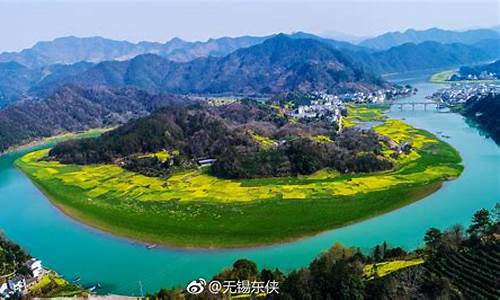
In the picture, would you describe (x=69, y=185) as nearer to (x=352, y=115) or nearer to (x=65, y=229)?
(x=65, y=229)

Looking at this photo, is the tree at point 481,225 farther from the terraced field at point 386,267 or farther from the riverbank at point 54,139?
the riverbank at point 54,139

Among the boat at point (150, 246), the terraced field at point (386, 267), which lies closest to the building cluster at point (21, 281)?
the boat at point (150, 246)

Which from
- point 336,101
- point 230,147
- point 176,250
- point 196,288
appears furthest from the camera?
point 336,101

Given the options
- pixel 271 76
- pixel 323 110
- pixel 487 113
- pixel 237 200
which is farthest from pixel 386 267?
pixel 271 76

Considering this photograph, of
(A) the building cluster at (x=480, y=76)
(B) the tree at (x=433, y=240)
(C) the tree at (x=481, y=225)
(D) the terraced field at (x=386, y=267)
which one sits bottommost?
(D) the terraced field at (x=386, y=267)

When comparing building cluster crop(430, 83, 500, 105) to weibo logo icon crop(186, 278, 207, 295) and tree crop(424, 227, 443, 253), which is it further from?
weibo logo icon crop(186, 278, 207, 295)

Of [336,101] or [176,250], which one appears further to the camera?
[336,101]

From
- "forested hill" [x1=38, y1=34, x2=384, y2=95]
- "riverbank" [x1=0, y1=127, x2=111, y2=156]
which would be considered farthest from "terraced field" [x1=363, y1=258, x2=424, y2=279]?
"forested hill" [x1=38, y1=34, x2=384, y2=95]

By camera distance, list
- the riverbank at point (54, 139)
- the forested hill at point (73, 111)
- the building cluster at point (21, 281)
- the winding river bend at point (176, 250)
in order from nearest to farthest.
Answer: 1. the building cluster at point (21, 281)
2. the winding river bend at point (176, 250)
3. the riverbank at point (54, 139)
4. the forested hill at point (73, 111)

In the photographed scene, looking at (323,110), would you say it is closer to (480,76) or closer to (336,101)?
(336,101)
